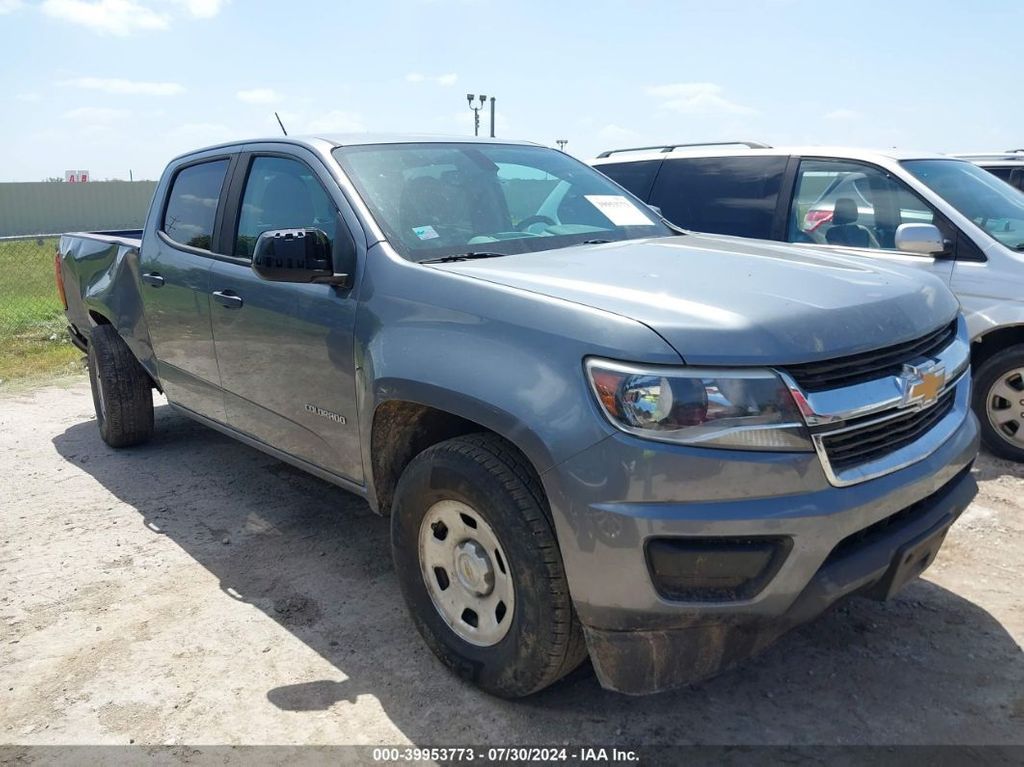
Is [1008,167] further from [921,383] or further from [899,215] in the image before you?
[921,383]

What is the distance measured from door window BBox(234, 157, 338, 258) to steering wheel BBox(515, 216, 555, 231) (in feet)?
2.44

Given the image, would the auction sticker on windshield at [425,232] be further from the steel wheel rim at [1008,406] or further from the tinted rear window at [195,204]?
the steel wheel rim at [1008,406]

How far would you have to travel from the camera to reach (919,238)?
4.57 m

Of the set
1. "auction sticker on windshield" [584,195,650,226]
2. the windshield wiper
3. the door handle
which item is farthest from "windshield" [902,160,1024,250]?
the door handle

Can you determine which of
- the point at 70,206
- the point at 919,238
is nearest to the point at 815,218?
the point at 919,238

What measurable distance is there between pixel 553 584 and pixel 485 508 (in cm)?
30

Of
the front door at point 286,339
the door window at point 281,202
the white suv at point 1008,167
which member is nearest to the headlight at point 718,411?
the front door at point 286,339

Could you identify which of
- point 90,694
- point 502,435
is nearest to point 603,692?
point 502,435

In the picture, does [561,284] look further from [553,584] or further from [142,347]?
[142,347]

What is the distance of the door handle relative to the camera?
12.6 ft

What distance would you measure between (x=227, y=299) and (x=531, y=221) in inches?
56.4

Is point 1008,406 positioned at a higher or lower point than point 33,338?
higher

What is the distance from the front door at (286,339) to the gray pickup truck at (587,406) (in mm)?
14

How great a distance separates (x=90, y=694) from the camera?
117 inches
